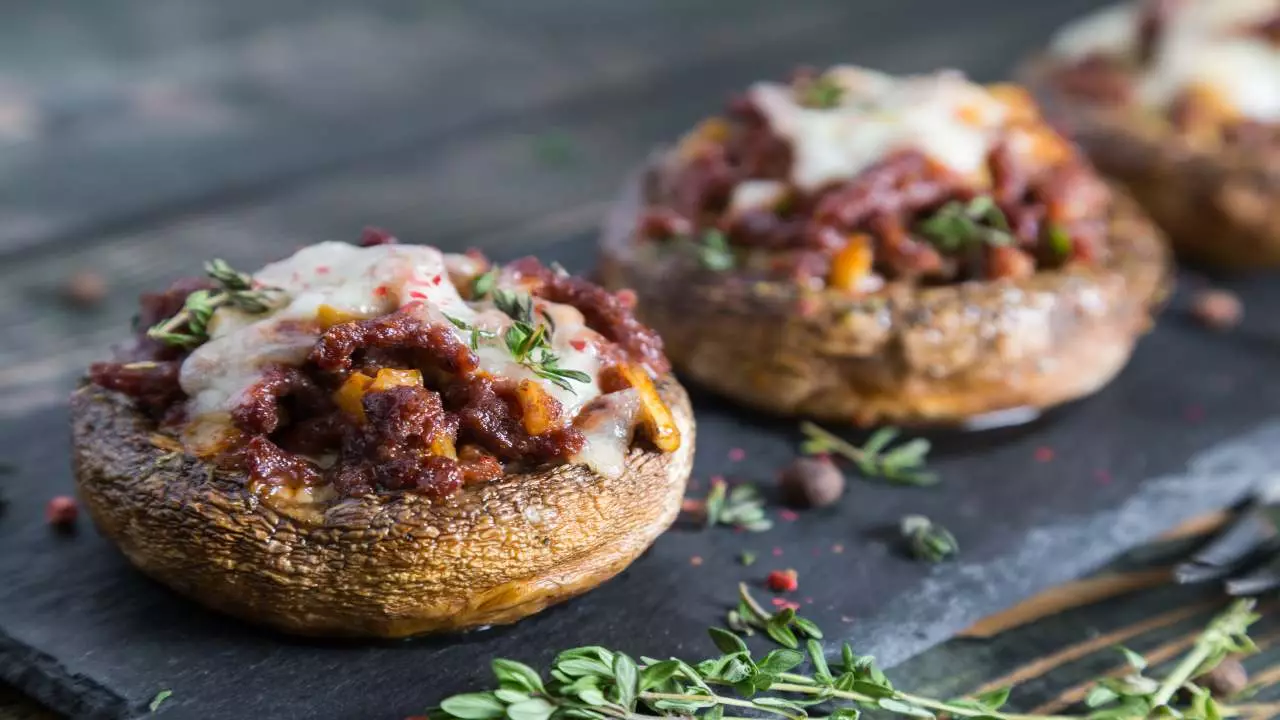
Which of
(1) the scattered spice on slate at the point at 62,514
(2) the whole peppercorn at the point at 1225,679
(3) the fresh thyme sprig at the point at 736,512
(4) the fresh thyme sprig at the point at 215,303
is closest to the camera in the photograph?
(4) the fresh thyme sprig at the point at 215,303

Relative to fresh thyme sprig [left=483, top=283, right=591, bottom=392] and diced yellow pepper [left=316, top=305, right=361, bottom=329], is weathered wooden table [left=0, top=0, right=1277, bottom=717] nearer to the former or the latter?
fresh thyme sprig [left=483, top=283, right=591, bottom=392]

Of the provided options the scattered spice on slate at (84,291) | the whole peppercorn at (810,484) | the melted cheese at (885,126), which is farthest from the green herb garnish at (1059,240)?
the scattered spice on slate at (84,291)

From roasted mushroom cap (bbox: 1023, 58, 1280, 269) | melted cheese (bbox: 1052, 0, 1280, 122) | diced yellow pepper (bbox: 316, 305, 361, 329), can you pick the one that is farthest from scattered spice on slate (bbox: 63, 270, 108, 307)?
melted cheese (bbox: 1052, 0, 1280, 122)

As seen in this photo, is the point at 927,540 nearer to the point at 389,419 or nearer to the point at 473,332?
the point at 473,332

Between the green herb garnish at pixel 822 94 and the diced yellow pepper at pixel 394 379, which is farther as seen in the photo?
the green herb garnish at pixel 822 94

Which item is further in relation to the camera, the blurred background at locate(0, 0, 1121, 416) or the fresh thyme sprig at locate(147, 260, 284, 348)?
the blurred background at locate(0, 0, 1121, 416)

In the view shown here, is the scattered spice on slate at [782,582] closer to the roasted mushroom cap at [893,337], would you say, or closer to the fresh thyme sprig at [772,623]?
the fresh thyme sprig at [772,623]

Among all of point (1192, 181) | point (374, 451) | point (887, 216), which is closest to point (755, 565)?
point (374, 451)
